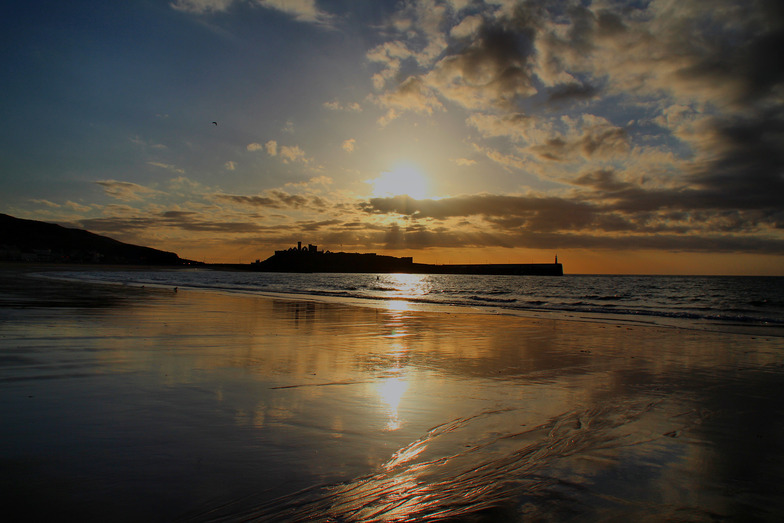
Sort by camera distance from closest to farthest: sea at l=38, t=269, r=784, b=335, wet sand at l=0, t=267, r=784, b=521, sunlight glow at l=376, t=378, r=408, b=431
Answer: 1. wet sand at l=0, t=267, r=784, b=521
2. sunlight glow at l=376, t=378, r=408, b=431
3. sea at l=38, t=269, r=784, b=335

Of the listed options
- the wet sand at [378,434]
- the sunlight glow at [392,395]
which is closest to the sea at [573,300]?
the wet sand at [378,434]

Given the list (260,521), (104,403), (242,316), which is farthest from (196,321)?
(260,521)

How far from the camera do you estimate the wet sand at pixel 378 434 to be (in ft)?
11.1

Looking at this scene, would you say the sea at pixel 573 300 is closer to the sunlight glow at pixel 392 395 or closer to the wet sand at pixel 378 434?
the wet sand at pixel 378 434

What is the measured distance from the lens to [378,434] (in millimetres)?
4812

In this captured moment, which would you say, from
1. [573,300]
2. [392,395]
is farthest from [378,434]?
[573,300]

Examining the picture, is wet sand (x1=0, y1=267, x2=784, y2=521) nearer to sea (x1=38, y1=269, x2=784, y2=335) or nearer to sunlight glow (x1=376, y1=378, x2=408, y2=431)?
sunlight glow (x1=376, y1=378, x2=408, y2=431)

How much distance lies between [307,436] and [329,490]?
1211mm

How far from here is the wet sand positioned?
11.1 ft

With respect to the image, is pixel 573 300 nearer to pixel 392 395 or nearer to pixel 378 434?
pixel 392 395

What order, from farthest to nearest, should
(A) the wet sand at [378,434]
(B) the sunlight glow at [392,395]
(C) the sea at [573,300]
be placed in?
(C) the sea at [573,300], (B) the sunlight glow at [392,395], (A) the wet sand at [378,434]

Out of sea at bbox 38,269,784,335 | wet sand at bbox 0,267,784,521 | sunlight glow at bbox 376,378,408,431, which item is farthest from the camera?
sea at bbox 38,269,784,335

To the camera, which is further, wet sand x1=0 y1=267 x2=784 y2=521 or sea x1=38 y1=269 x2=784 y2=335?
sea x1=38 y1=269 x2=784 y2=335

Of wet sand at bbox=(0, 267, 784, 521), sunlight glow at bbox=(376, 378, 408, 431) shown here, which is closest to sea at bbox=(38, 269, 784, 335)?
wet sand at bbox=(0, 267, 784, 521)
